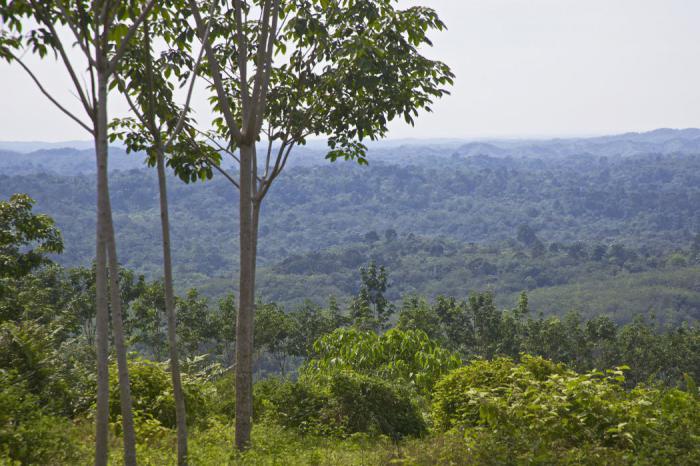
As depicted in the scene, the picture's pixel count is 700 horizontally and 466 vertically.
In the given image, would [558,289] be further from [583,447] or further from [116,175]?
[116,175]

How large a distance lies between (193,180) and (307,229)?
18213 cm

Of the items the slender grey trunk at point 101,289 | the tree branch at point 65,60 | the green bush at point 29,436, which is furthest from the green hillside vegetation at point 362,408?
the tree branch at point 65,60

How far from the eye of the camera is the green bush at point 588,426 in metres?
4.47

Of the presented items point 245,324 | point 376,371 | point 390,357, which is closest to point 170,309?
point 245,324

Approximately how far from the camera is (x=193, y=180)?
5.73 meters

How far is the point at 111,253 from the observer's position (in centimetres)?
384

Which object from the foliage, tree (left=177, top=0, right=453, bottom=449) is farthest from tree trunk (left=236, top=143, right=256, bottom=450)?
the foliage

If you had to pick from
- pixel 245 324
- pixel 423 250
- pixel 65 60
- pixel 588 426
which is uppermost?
pixel 65 60

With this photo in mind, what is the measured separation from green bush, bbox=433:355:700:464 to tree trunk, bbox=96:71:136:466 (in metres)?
2.53

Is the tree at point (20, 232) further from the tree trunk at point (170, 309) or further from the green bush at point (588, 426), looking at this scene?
the green bush at point (588, 426)

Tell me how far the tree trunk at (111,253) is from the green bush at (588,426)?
253cm

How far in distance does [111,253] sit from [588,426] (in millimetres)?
3987

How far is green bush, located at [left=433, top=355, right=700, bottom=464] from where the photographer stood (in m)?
4.47

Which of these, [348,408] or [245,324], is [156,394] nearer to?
[348,408]
